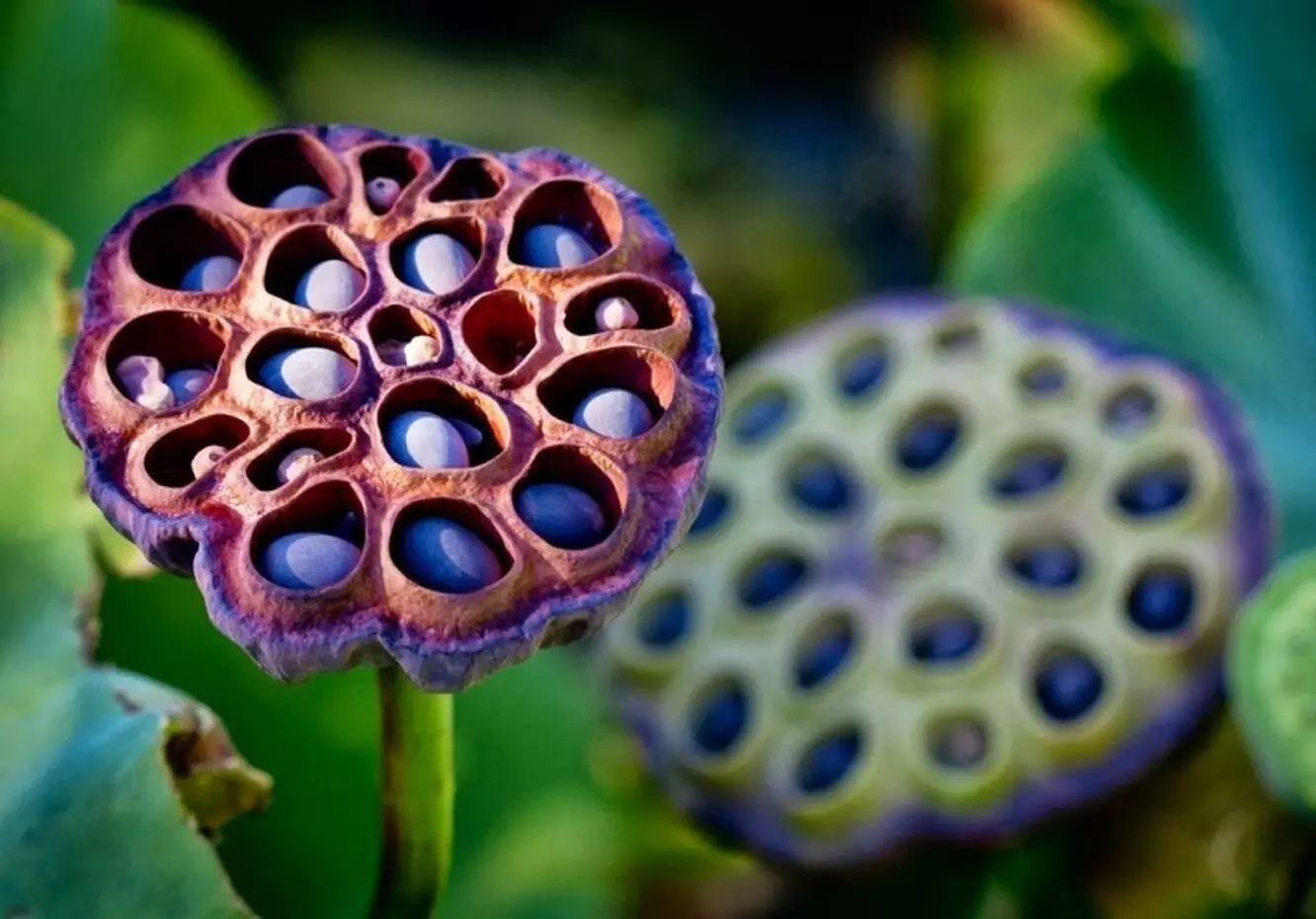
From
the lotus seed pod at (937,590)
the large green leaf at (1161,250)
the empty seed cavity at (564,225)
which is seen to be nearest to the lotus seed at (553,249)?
the empty seed cavity at (564,225)

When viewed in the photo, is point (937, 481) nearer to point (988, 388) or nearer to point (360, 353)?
point (988, 388)

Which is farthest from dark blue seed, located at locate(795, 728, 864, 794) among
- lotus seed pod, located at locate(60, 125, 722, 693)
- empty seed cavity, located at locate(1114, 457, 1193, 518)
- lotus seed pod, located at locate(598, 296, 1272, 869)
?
lotus seed pod, located at locate(60, 125, 722, 693)

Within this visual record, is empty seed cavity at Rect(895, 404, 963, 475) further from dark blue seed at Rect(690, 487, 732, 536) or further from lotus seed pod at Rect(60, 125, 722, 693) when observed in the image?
lotus seed pod at Rect(60, 125, 722, 693)

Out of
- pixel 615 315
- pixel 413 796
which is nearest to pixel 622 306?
pixel 615 315

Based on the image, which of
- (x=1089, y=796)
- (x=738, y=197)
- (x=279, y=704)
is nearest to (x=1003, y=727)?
(x=1089, y=796)

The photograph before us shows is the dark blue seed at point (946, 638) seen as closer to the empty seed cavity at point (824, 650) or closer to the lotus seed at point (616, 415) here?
the empty seed cavity at point (824, 650)

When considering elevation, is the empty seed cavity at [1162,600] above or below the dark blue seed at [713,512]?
above

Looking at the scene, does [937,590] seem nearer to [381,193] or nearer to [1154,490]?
[1154,490]
